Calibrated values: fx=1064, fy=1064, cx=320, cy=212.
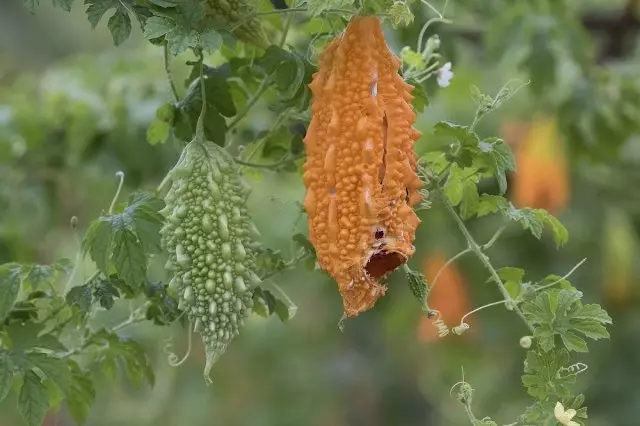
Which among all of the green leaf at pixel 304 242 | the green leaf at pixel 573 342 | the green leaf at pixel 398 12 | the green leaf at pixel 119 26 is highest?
the green leaf at pixel 398 12

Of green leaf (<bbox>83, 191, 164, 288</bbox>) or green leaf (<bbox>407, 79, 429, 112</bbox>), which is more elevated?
green leaf (<bbox>407, 79, 429, 112</bbox>)

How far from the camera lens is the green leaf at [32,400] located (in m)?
1.18

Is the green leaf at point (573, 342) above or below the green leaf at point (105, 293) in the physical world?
above

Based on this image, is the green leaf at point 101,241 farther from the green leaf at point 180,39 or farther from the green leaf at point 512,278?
the green leaf at point 512,278

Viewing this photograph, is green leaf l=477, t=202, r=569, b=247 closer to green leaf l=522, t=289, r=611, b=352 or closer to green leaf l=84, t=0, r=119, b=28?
green leaf l=522, t=289, r=611, b=352

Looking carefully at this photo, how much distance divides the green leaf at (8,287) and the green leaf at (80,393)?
0.49 ft

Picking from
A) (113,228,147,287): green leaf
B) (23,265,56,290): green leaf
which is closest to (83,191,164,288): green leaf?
(113,228,147,287): green leaf

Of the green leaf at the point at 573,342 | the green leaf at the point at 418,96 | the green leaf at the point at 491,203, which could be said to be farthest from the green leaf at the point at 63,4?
the green leaf at the point at 573,342

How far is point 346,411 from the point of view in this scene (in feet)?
13.5

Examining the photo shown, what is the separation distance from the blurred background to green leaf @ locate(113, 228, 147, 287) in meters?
0.27

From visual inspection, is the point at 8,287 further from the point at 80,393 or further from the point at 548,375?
the point at 548,375

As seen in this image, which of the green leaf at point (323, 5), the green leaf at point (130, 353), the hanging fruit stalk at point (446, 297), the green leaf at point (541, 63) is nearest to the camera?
the green leaf at point (323, 5)

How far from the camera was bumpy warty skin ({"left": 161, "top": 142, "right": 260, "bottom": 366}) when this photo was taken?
1027 millimetres

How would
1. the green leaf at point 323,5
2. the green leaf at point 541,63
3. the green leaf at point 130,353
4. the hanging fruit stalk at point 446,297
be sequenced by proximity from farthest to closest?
the hanging fruit stalk at point 446,297
the green leaf at point 541,63
the green leaf at point 130,353
the green leaf at point 323,5
